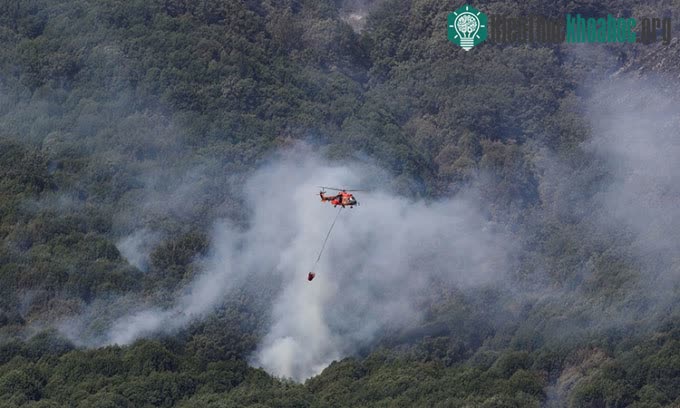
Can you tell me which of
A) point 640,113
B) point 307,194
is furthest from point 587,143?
point 307,194

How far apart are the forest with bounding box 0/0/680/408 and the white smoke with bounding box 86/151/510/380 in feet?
0.64

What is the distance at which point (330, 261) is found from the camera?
174 m

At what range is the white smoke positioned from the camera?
542 ft

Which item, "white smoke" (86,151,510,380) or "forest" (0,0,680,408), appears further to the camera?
"white smoke" (86,151,510,380)

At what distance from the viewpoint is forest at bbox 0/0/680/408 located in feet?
515

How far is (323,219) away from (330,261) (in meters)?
5.29

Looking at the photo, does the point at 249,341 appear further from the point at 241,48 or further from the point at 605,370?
the point at 241,48

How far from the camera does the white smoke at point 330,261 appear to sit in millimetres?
165125

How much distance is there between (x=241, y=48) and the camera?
196250 millimetres

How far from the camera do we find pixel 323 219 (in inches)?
7028

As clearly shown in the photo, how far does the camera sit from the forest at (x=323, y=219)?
157000 millimetres

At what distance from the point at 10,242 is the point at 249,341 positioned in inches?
768

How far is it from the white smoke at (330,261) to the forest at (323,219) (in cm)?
20

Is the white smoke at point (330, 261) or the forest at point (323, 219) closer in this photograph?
the forest at point (323, 219)
